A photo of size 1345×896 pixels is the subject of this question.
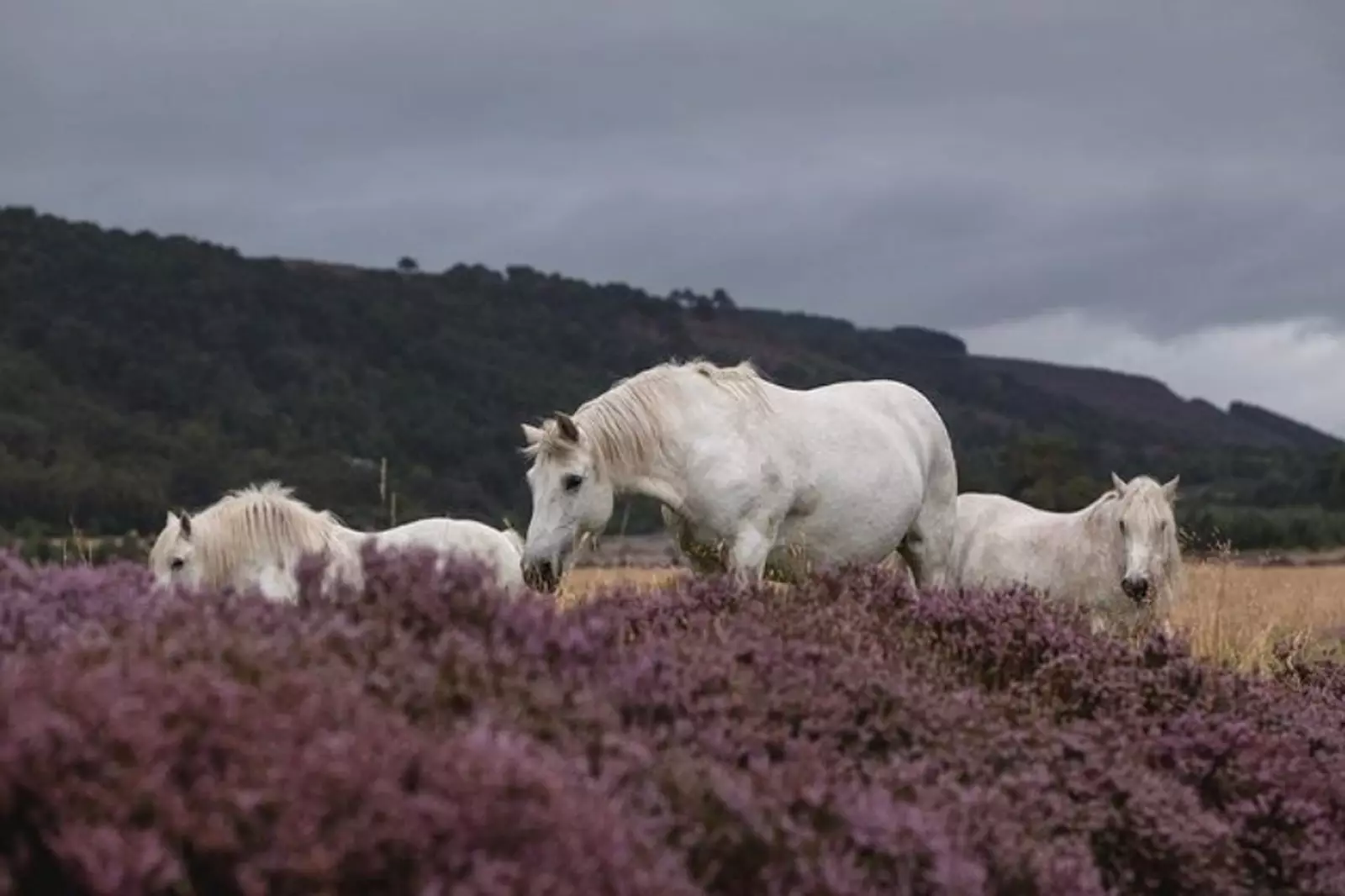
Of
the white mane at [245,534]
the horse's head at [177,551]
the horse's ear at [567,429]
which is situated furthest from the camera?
the white mane at [245,534]

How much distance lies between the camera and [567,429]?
9445 millimetres

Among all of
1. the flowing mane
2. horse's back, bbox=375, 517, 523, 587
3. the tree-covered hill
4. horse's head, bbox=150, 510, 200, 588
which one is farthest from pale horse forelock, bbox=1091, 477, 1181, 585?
the tree-covered hill

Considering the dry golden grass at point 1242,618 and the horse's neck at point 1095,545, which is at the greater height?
the horse's neck at point 1095,545

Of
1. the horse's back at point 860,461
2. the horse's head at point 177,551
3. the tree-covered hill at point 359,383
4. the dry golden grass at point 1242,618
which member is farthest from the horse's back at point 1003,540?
the tree-covered hill at point 359,383

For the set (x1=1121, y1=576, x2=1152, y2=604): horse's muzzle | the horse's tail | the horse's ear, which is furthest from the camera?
the horse's tail

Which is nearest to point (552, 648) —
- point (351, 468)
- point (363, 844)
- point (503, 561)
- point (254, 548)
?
point (363, 844)

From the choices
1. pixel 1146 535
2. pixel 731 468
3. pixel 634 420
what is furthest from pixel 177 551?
pixel 1146 535

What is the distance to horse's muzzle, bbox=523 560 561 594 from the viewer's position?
9.39 m

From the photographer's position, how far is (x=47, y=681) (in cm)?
301

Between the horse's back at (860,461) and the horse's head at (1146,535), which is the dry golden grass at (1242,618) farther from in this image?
the horse's back at (860,461)

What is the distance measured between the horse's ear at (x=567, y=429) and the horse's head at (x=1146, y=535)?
4.69 metres

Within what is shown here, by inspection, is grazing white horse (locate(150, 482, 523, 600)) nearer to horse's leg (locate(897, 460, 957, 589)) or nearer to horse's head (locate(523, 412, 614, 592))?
horse's head (locate(523, 412, 614, 592))

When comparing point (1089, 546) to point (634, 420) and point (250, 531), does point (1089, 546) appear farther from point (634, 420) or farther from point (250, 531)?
point (250, 531)

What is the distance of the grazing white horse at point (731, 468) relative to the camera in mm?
9516
